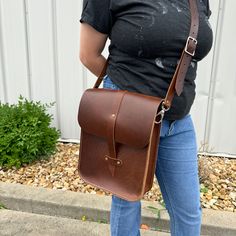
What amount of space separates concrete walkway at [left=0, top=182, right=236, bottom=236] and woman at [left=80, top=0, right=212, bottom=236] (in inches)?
28.3

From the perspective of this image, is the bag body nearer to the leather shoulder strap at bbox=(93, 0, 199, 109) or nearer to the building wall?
the leather shoulder strap at bbox=(93, 0, 199, 109)

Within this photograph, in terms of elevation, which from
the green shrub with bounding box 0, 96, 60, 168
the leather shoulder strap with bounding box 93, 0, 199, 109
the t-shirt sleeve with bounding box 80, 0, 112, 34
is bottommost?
the green shrub with bounding box 0, 96, 60, 168

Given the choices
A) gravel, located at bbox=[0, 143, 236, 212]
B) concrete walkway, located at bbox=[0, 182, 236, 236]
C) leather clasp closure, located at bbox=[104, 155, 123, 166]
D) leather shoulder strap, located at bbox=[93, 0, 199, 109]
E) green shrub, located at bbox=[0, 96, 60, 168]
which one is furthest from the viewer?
green shrub, located at bbox=[0, 96, 60, 168]

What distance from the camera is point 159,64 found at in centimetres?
141

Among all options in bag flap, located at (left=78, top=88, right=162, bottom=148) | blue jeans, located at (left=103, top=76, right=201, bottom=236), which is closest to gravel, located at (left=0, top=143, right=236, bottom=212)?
blue jeans, located at (left=103, top=76, right=201, bottom=236)

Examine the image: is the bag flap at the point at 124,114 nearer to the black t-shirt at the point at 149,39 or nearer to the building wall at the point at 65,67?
the black t-shirt at the point at 149,39

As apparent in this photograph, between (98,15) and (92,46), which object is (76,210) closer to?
(92,46)

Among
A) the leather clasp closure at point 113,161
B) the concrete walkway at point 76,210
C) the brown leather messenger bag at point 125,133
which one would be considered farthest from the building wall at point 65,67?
the leather clasp closure at point 113,161

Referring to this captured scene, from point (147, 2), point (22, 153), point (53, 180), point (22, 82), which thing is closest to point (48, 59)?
point (22, 82)

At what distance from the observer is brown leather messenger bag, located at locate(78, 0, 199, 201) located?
54.6 inches

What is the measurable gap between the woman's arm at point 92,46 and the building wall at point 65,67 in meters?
1.51

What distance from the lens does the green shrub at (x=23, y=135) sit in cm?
293

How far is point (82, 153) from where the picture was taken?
1.64 meters

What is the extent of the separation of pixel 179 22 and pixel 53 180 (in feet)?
6.14
